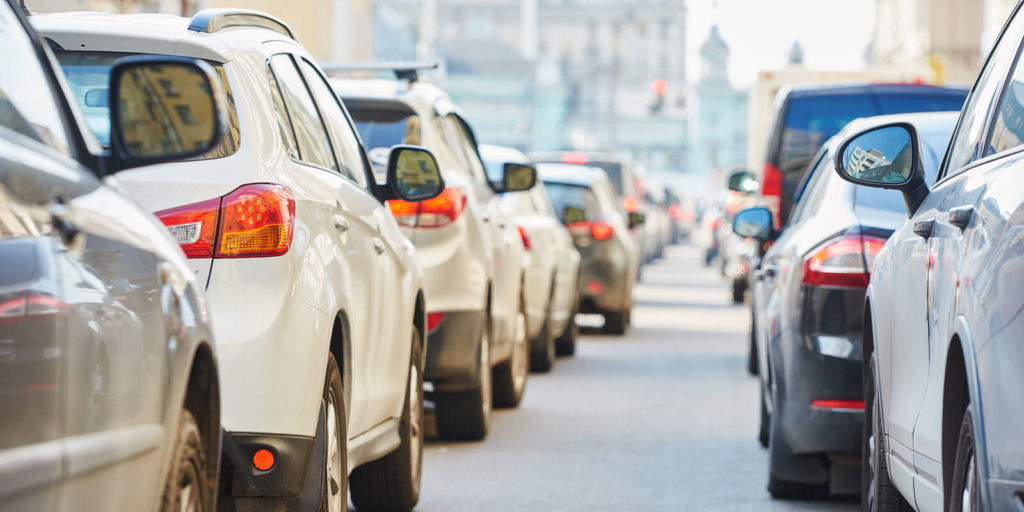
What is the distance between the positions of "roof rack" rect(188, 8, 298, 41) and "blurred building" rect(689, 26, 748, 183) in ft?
467

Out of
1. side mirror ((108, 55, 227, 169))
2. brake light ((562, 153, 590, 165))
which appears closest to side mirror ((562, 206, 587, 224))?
brake light ((562, 153, 590, 165))

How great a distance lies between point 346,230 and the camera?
5.70m

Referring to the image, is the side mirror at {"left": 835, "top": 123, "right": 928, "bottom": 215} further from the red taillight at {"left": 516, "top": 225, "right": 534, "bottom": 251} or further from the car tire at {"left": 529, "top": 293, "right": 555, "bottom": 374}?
the car tire at {"left": 529, "top": 293, "right": 555, "bottom": 374}

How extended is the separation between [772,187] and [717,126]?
138411mm

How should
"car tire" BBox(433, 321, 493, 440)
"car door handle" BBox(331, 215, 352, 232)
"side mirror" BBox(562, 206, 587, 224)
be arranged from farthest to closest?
"side mirror" BBox(562, 206, 587, 224), "car tire" BBox(433, 321, 493, 440), "car door handle" BBox(331, 215, 352, 232)

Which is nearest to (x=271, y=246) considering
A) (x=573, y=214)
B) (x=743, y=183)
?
(x=743, y=183)

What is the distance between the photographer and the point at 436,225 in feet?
29.5

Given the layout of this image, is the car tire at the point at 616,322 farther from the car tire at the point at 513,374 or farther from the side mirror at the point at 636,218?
the car tire at the point at 513,374

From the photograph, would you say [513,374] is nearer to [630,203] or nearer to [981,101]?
[981,101]

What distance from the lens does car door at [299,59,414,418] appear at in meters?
6.18

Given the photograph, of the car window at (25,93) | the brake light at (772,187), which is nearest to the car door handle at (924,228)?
the car window at (25,93)

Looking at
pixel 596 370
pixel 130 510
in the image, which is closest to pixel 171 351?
pixel 130 510

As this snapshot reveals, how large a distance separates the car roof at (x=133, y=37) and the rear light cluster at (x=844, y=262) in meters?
Answer: 2.51

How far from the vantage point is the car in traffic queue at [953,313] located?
3461 mm
